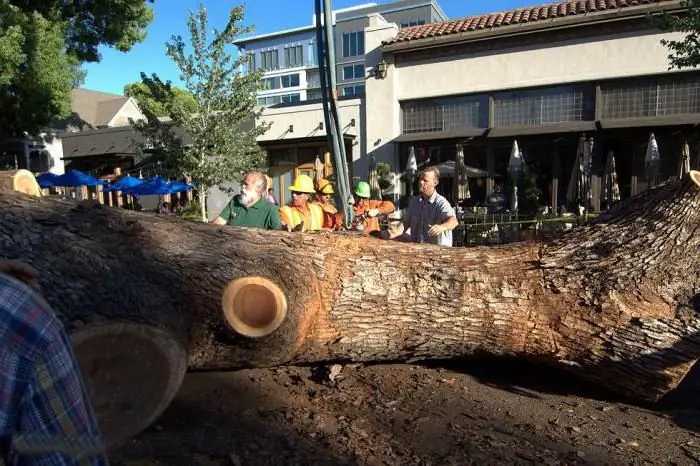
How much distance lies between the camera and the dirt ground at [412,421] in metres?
2.81

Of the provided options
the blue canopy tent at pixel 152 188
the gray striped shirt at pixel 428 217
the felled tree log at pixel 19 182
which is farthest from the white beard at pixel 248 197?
the blue canopy tent at pixel 152 188

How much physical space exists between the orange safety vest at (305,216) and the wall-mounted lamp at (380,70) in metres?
10.1

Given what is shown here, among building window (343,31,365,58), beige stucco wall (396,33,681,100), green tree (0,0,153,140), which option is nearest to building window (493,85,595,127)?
beige stucco wall (396,33,681,100)

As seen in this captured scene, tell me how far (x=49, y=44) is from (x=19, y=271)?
15.1m

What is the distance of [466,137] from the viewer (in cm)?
1470

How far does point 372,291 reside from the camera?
362 centimetres

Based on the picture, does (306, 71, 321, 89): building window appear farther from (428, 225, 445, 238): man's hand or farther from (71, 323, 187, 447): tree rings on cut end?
(71, 323, 187, 447): tree rings on cut end

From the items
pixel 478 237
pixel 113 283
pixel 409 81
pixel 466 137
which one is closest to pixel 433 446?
pixel 113 283

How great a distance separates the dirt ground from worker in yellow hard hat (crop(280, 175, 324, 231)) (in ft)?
7.29

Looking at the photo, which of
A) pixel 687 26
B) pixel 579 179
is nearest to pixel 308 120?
pixel 579 179

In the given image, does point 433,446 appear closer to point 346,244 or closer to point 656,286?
point 346,244

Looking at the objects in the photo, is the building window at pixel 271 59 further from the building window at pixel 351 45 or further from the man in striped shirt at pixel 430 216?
the man in striped shirt at pixel 430 216

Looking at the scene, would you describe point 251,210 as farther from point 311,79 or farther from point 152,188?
point 311,79

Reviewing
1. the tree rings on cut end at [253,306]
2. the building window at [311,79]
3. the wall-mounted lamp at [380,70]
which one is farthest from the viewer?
the building window at [311,79]
